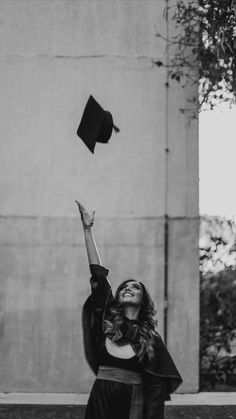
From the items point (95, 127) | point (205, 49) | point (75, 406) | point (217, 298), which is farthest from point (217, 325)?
point (95, 127)

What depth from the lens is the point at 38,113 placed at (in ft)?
31.3

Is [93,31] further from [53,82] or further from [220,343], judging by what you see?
[220,343]

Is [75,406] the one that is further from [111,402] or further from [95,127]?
[111,402]

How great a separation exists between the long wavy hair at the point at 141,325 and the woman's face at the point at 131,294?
35 millimetres

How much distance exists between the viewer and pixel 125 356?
4.61 m

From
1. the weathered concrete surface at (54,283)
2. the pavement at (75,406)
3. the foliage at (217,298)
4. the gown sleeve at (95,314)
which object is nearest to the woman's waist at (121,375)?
the gown sleeve at (95,314)

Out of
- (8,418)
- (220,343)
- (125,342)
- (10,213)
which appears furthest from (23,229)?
(125,342)

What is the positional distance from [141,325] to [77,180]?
480 centimetres

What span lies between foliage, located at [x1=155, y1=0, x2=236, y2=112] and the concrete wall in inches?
8.5

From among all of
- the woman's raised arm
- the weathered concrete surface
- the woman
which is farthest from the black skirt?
the weathered concrete surface

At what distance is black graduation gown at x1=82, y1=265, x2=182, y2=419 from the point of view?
4.53 metres

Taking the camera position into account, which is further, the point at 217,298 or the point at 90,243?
the point at 217,298

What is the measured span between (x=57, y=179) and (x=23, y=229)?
77cm

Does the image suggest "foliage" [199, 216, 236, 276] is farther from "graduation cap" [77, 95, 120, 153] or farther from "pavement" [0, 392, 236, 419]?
"graduation cap" [77, 95, 120, 153]
